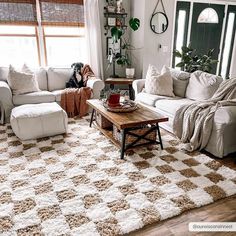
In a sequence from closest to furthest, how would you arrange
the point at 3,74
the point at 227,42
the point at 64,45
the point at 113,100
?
the point at 113,100, the point at 3,74, the point at 64,45, the point at 227,42

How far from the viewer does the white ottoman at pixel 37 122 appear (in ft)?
10.2

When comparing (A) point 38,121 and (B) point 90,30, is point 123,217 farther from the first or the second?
(B) point 90,30

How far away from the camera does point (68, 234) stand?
167 cm

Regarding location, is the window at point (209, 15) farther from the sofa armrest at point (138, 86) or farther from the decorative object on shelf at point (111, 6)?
the sofa armrest at point (138, 86)

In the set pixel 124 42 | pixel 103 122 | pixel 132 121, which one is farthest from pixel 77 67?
pixel 132 121

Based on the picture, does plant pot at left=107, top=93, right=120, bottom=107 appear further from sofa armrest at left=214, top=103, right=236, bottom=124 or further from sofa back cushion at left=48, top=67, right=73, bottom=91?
sofa back cushion at left=48, top=67, right=73, bottom=91

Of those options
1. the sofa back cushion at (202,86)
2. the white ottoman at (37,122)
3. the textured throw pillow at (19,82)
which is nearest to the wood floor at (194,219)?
the sofa back cushion at (202,86)

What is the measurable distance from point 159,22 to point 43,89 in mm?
2664

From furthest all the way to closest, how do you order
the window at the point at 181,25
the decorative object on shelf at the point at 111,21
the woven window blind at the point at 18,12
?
the window at the point at 181,25 → the decorative object on shelf at the point at 111,21 → the woven window blind at the point at 18,12

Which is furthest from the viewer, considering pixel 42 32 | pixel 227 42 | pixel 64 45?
pixel 227 42

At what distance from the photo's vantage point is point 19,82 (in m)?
3.89

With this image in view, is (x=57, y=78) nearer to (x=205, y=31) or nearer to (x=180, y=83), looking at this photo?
(x=180, y=83)

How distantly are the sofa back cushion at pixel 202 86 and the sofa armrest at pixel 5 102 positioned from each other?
109 inches

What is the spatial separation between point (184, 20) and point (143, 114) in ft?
11.3
